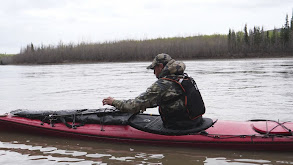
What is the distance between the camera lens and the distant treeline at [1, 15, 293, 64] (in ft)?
111

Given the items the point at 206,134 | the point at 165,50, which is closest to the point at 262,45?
the point at 165,50

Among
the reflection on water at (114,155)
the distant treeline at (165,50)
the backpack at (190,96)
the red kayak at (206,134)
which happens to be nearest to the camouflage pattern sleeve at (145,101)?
the backpack at (190,96)

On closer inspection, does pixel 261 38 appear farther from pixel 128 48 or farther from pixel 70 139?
pixel 70 139

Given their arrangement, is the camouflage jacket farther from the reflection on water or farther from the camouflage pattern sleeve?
the reflection on water

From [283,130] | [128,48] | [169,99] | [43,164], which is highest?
[128,48]

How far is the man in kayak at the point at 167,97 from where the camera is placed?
457 cm

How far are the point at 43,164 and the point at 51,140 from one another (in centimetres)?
110

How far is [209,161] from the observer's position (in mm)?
4492

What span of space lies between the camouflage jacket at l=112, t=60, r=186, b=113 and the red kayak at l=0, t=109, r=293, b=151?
0.56m

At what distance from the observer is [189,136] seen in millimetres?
4832

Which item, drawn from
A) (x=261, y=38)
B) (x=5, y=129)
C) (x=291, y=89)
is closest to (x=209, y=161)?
(x=5, y=129)

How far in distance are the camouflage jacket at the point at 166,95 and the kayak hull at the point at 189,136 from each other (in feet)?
1.84

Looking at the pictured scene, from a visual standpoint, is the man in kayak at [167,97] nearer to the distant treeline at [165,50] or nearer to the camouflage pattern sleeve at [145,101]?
the camouflage pattern sleeve at [145,101]

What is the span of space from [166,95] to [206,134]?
0.86 m
